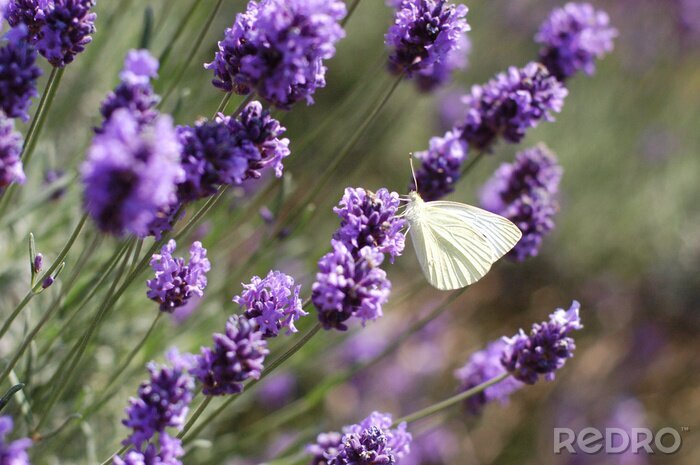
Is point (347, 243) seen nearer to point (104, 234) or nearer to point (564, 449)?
point (104, 234)

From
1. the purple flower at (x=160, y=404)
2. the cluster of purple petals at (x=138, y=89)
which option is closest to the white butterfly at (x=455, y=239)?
the purple flower at (x=160, y=404)

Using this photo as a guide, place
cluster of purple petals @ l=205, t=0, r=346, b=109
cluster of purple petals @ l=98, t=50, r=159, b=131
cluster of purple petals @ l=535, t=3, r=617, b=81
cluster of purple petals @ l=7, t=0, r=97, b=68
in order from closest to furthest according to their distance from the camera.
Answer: cluster of purple petals @ l=98, t=50, r=159, b=131, cluster of purple petals @ l=205, t=0, r=346, b=109, cluster of purple petals @ l=7, t=0, r=97, b=68, cluster of purple petals @ l=535, t=3, r=617, b=81

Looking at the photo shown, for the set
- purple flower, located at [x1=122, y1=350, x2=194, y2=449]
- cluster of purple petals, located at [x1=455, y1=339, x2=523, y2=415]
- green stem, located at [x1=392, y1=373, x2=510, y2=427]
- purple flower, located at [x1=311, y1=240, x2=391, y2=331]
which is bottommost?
purple flower, located at [x1=122, y1=350, x2=194, y2=449]

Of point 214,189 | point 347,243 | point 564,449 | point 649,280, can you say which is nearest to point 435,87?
point 347,243

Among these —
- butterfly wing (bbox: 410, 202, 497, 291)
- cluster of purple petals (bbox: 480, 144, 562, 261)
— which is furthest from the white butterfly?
cluster of purple petals (bbox: 480, 144, 562, 261)

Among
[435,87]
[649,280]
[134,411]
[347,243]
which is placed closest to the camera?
[134,411]

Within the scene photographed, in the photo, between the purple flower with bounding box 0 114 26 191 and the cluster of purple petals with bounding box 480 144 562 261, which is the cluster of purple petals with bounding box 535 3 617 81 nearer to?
the cluster of purple petals with bounding box 480 144 562 261

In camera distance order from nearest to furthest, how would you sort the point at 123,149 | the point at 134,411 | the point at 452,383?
the point at 123,149
the point at 134,411
the point at 452,383
